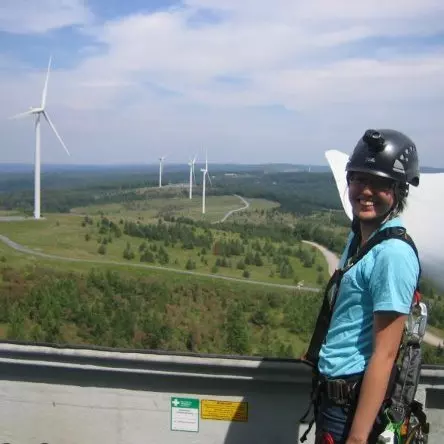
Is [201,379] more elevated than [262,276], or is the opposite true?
[201,379]

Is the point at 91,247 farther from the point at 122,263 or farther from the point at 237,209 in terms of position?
the point at 237,209

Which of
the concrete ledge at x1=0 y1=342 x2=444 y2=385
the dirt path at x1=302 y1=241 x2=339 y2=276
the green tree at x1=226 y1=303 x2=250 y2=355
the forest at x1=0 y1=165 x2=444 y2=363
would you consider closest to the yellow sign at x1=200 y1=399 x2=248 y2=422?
the concrete ledge at x1=0 y1=342 x2=444 y2=385

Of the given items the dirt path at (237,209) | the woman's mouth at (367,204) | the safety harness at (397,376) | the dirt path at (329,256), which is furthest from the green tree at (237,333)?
the dirt path at (237,209)

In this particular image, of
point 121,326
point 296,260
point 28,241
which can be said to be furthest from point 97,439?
point 296,260

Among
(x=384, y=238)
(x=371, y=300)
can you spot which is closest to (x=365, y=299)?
(x=371, y=300)

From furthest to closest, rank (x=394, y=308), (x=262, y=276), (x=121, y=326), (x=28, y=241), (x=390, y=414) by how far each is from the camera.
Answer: (x=262, y=276), (x=28, y=241), (x=121, y=326), (x=390, y=414), (x=394, y=308)

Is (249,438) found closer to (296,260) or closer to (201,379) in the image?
(201,379)

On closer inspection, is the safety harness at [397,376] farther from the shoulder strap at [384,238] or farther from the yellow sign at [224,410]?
the yellow sign at [224,410]
